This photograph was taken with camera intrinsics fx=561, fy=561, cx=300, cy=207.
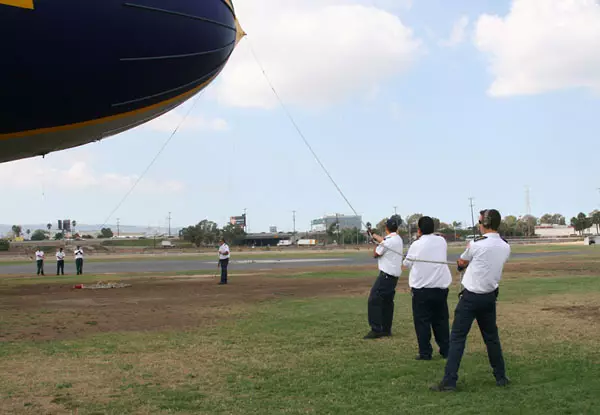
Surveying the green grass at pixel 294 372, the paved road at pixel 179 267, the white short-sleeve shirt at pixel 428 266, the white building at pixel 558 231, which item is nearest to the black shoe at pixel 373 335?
the green grass at pixel 294 372

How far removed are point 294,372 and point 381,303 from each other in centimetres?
284

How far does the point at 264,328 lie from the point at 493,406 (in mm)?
5973

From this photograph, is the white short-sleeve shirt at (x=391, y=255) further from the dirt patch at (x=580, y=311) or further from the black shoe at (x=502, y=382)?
the dirt patch at (x=580, y=311)

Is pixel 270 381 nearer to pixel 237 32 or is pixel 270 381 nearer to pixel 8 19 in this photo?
pixel 8 19

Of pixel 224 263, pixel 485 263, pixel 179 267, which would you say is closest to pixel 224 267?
pixel 224 263

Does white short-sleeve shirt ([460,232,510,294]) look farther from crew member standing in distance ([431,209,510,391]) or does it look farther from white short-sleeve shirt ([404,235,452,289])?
white short-sleeve shirt ([404,235,452,289])

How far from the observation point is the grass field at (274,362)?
6.03 meters

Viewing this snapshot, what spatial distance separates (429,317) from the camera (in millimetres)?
8219

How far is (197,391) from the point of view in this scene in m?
6.62

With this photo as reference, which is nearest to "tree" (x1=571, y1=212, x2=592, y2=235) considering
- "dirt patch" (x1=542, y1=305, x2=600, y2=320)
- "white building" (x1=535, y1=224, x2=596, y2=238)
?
"white building" (x1=535, y1=224, x2=596, y2=238)

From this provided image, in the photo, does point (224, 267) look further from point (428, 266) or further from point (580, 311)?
point (428, 266)

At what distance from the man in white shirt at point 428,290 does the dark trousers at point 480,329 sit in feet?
4.40

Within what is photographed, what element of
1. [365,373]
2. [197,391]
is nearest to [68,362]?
[197,391]

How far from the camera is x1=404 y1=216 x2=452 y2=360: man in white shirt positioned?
8109 mm
